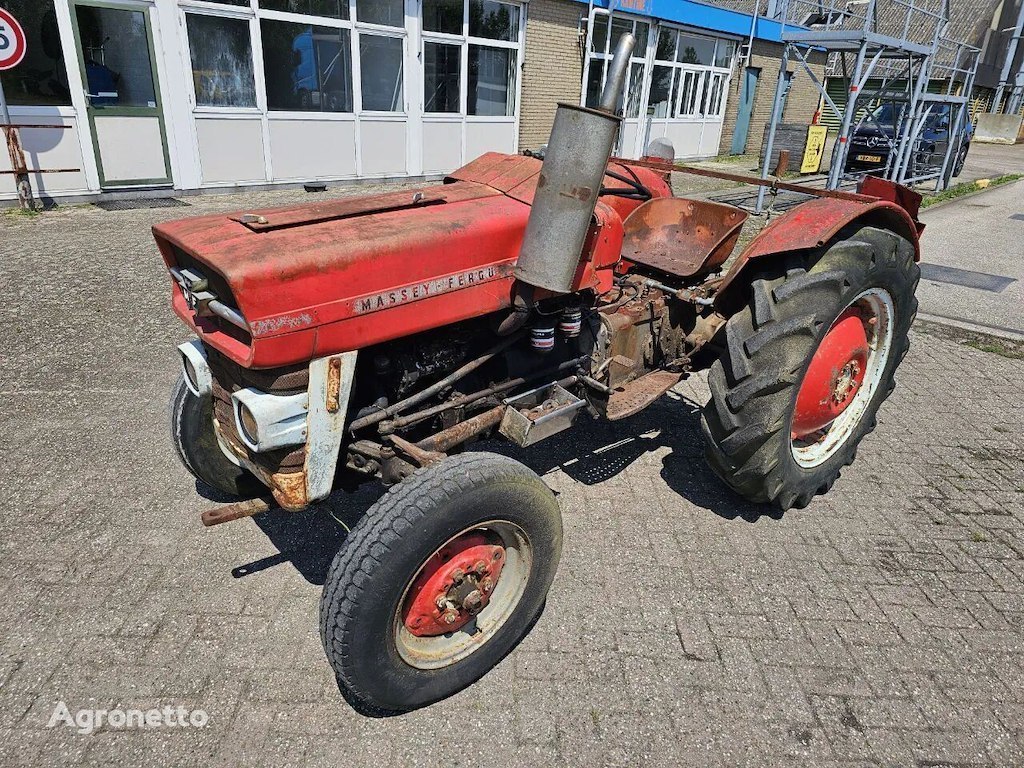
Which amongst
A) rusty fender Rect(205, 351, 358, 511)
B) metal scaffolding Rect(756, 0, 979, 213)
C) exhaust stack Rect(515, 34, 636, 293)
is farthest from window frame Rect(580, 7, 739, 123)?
rusty fender Rect(205, 351, 358, 511)

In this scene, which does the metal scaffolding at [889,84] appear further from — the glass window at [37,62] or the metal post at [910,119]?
the glass window at [37,62]

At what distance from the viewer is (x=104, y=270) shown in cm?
621

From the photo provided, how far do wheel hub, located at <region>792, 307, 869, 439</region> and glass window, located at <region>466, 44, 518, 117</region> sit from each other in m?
9.91

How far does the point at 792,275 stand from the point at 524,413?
1336 mm

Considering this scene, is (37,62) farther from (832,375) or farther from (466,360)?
(832,375)

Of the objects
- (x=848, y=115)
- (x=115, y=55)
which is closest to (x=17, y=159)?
(x=115, y=55)

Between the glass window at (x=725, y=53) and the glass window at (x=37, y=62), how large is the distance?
14.1 metres

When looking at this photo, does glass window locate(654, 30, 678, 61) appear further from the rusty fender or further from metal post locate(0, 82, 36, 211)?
the rusty fender

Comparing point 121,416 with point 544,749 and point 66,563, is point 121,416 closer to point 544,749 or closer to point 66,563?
point 66,563

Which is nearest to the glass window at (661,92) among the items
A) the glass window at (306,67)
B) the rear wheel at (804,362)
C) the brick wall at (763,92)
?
the brick wall at (763,92)

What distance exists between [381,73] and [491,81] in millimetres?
2294

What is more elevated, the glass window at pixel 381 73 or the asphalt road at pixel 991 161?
the glass window at pixel 381 73

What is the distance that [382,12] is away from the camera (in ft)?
33.4

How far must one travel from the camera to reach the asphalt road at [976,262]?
638 centimetres
